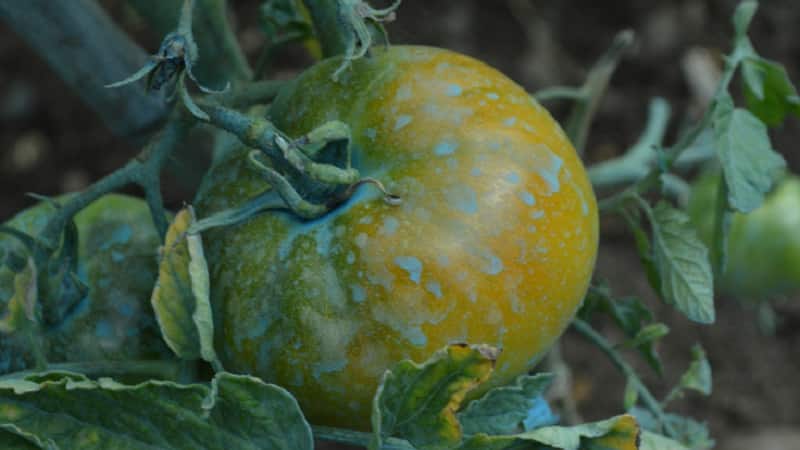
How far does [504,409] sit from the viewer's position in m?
0.68

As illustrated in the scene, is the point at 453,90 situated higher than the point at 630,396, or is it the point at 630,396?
the point at 453,90

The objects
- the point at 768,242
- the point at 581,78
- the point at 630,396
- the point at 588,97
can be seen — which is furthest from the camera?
the point at 581,78

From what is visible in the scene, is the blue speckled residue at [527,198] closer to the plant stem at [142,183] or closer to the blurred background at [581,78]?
the plant stem at [142,183]

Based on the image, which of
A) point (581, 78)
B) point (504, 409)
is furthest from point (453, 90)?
point (581, 78)

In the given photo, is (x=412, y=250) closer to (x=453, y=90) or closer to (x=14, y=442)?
(x=453, y=90)

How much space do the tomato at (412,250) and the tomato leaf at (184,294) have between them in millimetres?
21

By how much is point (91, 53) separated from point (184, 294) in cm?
37

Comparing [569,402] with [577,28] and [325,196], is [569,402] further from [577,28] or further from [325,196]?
[577,28]

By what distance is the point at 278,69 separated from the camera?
207 cm

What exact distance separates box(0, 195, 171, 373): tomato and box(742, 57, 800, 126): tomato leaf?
21.1 inches

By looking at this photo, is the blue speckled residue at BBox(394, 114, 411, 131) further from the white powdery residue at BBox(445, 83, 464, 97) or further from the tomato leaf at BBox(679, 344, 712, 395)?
the tomato leaf at BBox(679, 344, 712, 395)

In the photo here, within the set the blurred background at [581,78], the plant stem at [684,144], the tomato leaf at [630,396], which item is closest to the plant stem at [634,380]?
the tomato leaf at [630,396]

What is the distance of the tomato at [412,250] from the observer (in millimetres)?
625

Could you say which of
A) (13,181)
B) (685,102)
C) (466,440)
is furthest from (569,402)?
(13,181)
